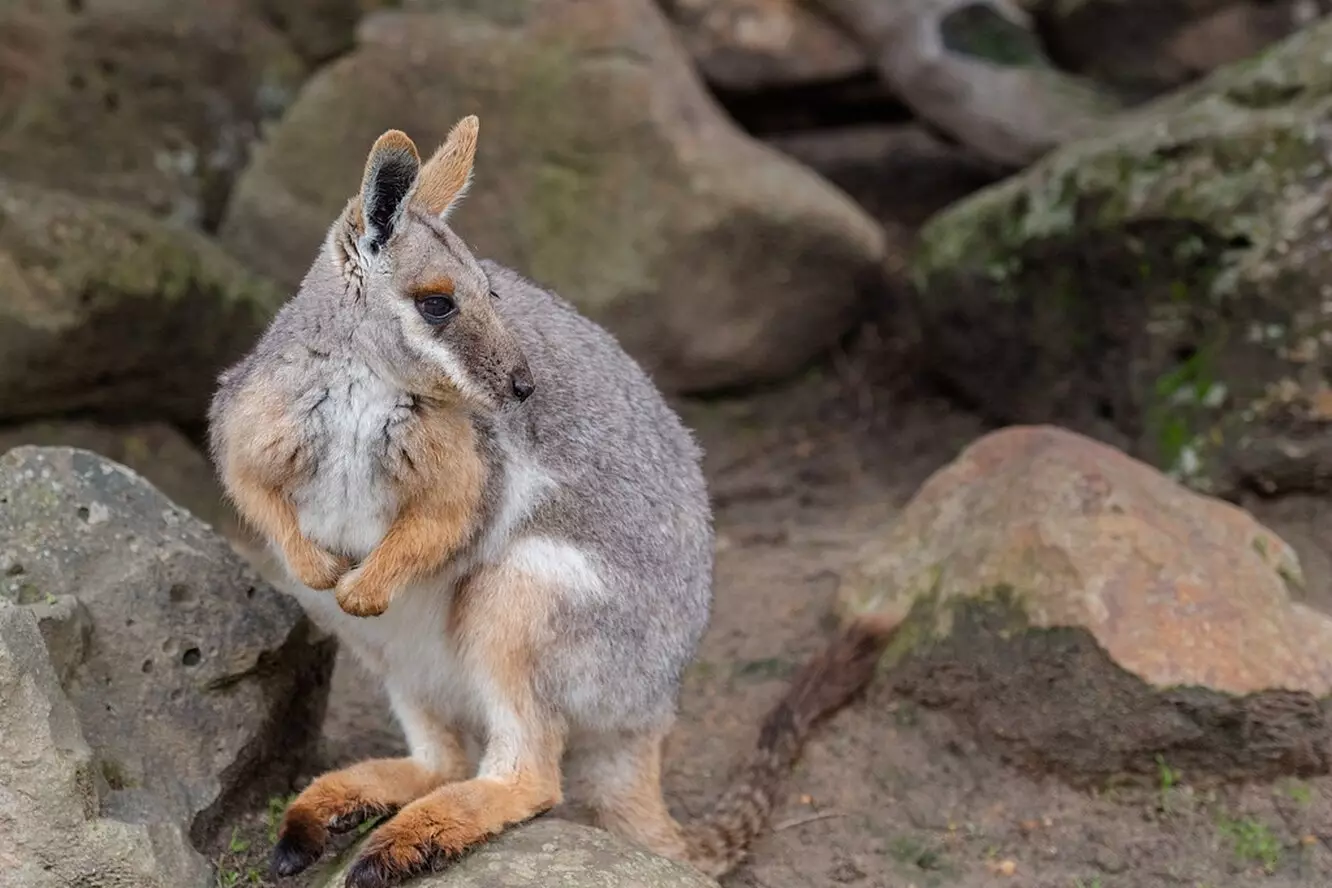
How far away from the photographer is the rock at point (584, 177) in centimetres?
710

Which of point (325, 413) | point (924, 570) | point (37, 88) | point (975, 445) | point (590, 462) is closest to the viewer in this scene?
point (325, 413)

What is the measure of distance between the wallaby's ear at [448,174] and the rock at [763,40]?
525 cm

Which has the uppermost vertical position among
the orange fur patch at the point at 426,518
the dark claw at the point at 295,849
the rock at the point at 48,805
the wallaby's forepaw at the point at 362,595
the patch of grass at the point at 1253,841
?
the orange fur patch at the point at 426,518

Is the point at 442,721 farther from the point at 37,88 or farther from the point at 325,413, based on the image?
the point at 37,88

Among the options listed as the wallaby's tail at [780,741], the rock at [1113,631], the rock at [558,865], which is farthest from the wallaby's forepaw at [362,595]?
the rock at [1113,631]

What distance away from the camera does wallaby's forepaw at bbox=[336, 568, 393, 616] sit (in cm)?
342

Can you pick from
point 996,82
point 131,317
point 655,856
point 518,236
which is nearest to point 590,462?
point 655,856

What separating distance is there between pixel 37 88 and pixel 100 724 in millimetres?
4771

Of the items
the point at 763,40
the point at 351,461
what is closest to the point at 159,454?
the point at 351,461

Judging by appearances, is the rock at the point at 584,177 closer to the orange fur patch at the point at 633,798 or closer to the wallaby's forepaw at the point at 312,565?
the orange fur patch at the point at 633,798

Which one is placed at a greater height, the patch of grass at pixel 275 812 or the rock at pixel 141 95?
the rock at pixel 141 95

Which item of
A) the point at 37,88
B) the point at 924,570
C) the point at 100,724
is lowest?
the point at 924,570

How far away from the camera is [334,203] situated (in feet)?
23.8

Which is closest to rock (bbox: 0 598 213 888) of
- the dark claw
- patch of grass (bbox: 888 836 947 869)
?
the dark claw
